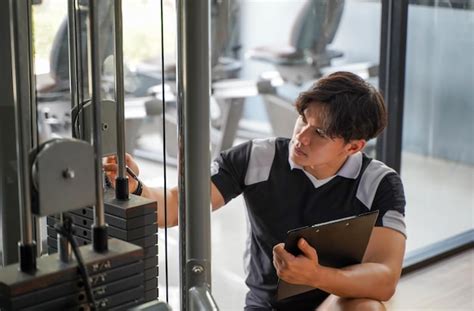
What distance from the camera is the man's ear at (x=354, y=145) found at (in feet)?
6.14

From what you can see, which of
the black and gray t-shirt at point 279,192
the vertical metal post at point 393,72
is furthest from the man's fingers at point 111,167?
the vertical metal post at point 393,72

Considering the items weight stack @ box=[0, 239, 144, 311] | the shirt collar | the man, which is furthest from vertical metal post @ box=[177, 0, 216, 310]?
the shirt collar

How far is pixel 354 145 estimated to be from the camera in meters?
1.89

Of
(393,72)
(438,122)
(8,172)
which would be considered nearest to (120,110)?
(8,172)

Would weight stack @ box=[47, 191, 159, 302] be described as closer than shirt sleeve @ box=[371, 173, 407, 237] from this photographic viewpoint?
Yes

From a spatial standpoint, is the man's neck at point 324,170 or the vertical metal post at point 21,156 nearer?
the vertical metal post at point 21,156

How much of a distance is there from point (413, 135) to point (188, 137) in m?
2.63

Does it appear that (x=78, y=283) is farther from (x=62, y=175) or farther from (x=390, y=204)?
(x=390, y=204)

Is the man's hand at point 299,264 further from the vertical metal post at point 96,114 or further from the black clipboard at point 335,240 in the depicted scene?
the vertical metal post at point 96,114

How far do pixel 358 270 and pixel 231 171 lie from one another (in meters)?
0.40

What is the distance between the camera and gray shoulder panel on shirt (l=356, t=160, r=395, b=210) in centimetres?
189

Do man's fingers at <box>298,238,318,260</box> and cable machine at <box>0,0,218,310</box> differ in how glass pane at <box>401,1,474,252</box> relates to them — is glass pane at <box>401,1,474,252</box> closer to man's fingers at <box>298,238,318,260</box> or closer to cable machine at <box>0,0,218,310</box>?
man's fingers at <box>298,238,318,260</box>

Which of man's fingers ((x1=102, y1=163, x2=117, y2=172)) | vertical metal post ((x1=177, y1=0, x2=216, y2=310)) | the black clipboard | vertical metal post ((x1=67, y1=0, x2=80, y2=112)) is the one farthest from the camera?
the black clipboard

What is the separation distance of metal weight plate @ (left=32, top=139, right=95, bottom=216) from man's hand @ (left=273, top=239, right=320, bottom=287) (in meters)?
0.70
